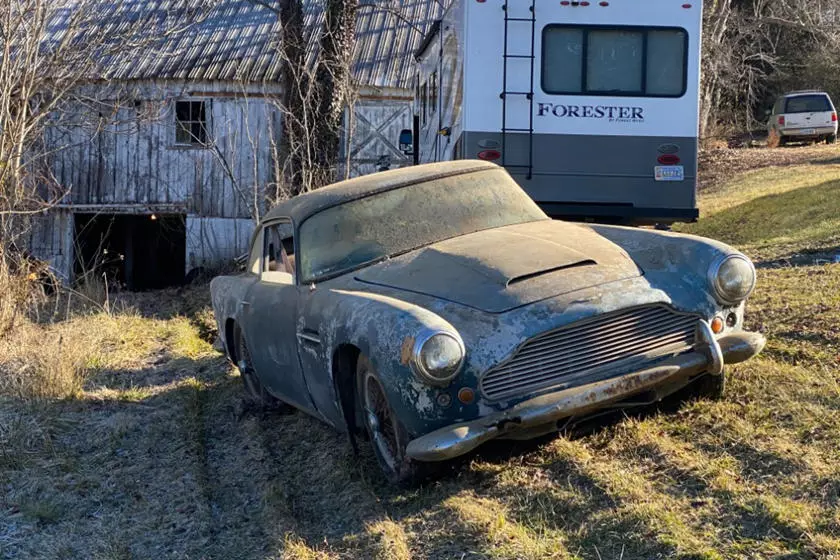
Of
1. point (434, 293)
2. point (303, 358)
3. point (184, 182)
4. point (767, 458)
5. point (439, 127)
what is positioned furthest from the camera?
point (184, 182)

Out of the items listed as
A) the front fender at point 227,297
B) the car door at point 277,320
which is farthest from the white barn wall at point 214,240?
the car door at point 277,320

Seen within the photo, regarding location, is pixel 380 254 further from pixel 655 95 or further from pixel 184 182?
pixel 184 182

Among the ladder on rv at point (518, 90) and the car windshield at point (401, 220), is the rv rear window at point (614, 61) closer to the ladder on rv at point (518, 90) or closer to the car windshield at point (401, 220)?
the ladder on rv at point (518, 90)

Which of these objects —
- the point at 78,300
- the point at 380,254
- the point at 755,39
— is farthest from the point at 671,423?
the point at 755,39

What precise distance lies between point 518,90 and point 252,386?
15.3 feet

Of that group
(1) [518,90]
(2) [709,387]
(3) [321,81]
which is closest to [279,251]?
(2) [709,387]

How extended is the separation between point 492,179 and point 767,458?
2768mm

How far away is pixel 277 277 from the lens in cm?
632

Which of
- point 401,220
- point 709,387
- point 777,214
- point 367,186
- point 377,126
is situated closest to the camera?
point 709,387

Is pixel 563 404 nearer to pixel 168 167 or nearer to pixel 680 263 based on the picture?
pixel 680 263

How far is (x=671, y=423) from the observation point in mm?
5023

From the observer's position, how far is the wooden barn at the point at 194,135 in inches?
764

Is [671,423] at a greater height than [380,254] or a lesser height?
lesser

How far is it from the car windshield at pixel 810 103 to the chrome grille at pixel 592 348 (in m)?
25.3
